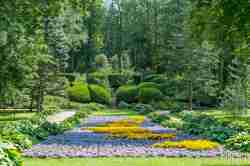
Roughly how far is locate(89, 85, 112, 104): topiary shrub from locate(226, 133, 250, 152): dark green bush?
33577 millimetres

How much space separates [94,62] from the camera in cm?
→ 6519

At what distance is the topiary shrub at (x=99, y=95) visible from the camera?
47.7m

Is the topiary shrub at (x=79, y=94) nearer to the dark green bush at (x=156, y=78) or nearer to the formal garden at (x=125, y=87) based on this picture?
the formal garden at (x=125, y=87)

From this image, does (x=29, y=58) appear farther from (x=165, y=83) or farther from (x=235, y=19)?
(x=165, y=83)

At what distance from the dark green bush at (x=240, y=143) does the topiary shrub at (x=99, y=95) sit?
110 feet

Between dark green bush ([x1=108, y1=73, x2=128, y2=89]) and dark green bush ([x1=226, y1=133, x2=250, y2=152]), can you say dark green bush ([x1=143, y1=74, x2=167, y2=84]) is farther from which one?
dark green bush ([x1=226, y1=133, x2=250, y2=152])

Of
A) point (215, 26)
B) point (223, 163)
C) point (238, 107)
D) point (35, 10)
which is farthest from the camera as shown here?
point (238, 107)

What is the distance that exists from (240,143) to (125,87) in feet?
122

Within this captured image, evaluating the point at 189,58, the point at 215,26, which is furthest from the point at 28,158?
the point at 189,58

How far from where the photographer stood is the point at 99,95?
157 ft

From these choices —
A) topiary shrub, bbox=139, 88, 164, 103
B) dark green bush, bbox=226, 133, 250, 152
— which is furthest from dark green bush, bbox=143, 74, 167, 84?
dark green bush, bbox=226, 133, 250, 152

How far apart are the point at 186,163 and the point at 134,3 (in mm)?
65084

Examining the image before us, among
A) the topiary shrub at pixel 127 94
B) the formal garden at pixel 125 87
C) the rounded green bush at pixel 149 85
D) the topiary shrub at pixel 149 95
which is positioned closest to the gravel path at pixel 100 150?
the formal garden at pixel 125 87

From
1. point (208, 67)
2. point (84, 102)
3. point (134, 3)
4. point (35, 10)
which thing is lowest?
point (84, 102)
